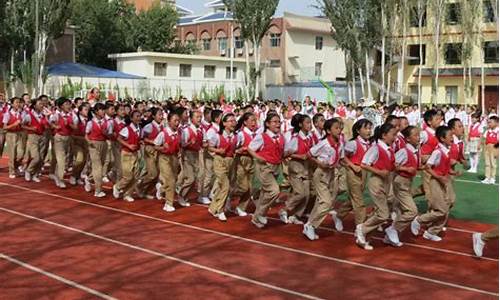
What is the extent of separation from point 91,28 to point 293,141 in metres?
40.4

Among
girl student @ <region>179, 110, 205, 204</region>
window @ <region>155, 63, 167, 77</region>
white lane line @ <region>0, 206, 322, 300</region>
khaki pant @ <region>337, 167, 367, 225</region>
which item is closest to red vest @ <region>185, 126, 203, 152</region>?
girl student @ <region>179, 110, 205, 204</region>

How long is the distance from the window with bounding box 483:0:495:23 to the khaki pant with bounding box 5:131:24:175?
25.6 metres

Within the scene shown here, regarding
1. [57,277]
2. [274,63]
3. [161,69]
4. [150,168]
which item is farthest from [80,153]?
[274,63]

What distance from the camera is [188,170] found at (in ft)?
33.9

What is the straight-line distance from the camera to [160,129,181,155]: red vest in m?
9.95

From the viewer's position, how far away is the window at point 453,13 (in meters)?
33.2

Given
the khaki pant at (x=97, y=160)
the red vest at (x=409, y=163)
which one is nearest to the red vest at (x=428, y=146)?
the red vest at (x=409, y=163)

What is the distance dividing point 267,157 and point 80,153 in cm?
496

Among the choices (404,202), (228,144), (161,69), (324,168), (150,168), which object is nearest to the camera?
(404,202)

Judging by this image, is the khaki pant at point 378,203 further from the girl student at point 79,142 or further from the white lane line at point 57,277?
the girl student at point 79,142

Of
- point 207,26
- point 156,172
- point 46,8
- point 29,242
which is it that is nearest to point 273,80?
point 207,26

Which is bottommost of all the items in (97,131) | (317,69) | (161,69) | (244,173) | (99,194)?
(99,194)

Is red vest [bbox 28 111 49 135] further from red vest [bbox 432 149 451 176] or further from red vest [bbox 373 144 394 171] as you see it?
red vest [bbox 432 149 451 176]

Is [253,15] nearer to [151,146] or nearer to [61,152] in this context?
[61,152]
